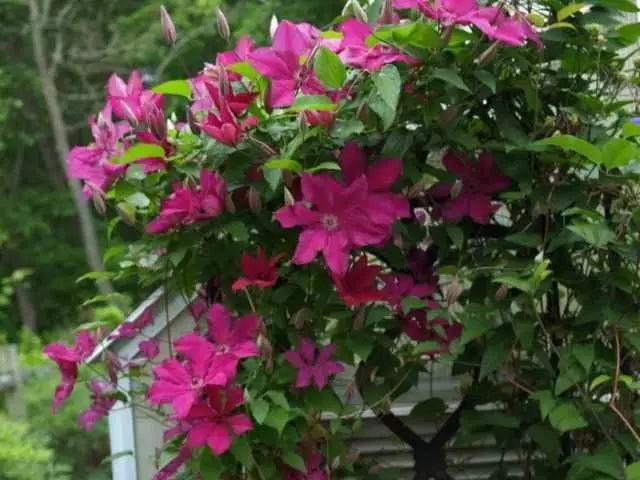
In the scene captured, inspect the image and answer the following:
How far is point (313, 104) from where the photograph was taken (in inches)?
46.7

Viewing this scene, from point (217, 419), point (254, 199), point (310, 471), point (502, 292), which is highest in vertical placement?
point (254, 199)

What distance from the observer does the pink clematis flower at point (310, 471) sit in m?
1.35

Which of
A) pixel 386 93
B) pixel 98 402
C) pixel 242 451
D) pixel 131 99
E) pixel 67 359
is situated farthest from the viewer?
pixel 98 402

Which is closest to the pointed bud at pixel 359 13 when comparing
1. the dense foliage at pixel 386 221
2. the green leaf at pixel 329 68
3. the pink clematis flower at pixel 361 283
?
the dense foliage at pixel 386 221

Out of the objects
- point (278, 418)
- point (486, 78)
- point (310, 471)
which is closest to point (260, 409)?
point (278, 418)

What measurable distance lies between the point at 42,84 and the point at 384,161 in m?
7.44

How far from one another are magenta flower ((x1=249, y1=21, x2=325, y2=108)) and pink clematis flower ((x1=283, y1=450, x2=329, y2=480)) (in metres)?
0.49

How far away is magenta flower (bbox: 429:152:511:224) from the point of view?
1.40m

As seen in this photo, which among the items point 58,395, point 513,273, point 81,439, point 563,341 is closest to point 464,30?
point 513,273

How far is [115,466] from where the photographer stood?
191 centimetres

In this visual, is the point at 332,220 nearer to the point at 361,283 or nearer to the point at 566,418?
the point at 361,283

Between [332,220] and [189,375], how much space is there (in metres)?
0.27

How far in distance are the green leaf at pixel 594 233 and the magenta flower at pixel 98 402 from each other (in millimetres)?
851

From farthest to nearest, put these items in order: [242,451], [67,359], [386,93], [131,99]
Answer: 1. [67,359]
2. [131,99]
3. [242,451]
4. [386,93]
